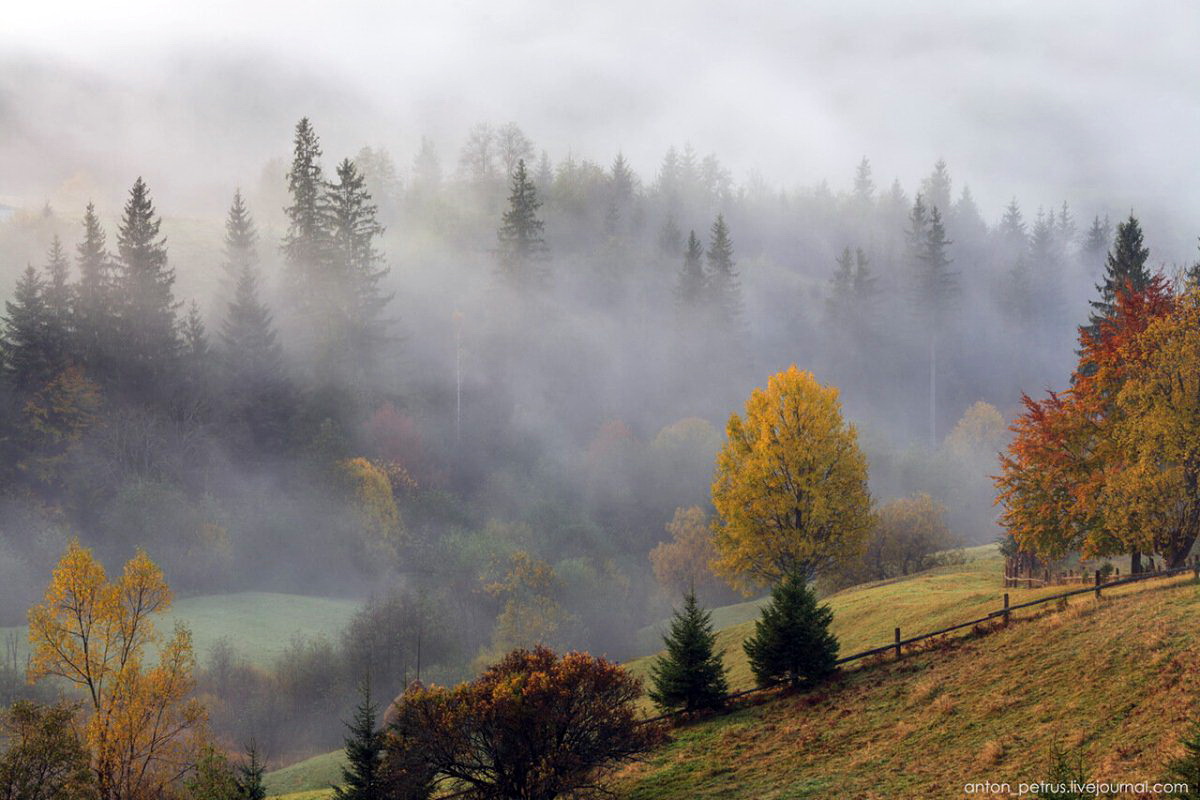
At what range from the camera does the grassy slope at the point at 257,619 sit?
246 feet

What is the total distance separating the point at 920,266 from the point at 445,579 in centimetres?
12288

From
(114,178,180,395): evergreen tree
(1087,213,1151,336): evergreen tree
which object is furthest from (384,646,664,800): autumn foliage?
(114,178,180,395): evergreen tree

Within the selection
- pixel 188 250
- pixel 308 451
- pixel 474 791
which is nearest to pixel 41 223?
pixel 188 250

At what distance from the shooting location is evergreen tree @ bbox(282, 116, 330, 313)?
117m

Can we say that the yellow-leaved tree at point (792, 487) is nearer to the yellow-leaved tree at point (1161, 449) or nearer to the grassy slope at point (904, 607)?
the grassy slope at point (904, 607)

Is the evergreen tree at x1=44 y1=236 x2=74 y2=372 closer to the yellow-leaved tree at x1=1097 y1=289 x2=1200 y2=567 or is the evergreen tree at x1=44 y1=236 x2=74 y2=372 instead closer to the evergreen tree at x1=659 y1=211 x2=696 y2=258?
the yellow-leaved tree at x1=1097 y1=289 x2=1200 y2=567

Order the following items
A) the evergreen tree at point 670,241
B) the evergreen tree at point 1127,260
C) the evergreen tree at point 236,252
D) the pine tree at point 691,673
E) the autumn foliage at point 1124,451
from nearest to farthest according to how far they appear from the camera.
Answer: the pine tree at point 691,673 < the autumn foliage at point 1124,451 < the evergreen tree at point 1127,260 < the evergreen tree at point 236,252 < the evergreen tree at point 670,241

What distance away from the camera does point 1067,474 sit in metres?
45.9

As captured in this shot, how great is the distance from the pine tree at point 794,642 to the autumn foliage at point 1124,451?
15.2 meters

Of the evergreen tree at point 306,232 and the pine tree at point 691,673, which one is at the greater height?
the evergreen tree at point 306,232

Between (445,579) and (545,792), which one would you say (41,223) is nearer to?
(445,579)

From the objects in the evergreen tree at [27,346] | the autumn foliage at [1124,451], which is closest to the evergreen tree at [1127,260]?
the autumn foliage at [1124,451]

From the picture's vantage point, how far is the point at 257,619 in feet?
270

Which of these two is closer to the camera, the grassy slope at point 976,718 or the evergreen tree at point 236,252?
the grassy slope at point 976,718
